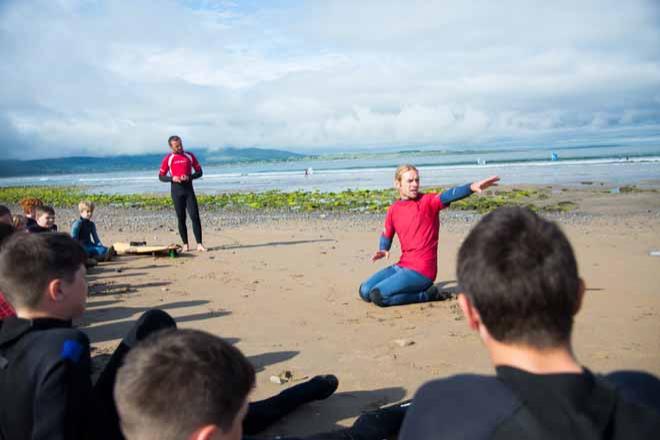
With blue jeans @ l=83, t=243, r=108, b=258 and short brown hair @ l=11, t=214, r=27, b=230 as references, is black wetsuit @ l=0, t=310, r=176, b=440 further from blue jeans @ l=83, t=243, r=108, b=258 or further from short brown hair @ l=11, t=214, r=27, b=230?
blue jeans @ l=83, t=243, r=108, b=258

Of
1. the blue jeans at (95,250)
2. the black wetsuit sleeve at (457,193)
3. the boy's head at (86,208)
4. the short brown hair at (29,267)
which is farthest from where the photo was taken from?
the blue jeans at (95,250)

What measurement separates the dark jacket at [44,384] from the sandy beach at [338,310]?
144cm

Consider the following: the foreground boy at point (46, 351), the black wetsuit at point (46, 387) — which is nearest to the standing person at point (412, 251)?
the foreground boy at point (46, 351)

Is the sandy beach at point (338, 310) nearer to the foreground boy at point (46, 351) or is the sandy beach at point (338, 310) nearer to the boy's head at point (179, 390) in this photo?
the foreground boy at point (46, 351)

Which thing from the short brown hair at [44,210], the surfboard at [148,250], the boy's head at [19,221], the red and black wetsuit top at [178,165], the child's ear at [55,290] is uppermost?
the red and black wetsuit top at [178,165]

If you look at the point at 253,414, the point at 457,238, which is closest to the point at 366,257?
the point at 457,238

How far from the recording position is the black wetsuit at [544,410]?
4.60ft

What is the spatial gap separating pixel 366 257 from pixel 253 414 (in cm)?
612

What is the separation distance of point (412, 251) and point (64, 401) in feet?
15.5

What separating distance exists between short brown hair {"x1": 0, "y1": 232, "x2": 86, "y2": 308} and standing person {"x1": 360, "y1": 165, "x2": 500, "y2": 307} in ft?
13.3

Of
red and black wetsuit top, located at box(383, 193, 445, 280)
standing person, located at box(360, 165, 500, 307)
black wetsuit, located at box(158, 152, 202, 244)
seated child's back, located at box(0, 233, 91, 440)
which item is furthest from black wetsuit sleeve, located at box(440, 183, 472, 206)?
black wetsuit, located at box(158, 152, 202, 244)

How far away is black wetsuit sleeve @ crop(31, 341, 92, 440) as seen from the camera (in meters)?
2.25

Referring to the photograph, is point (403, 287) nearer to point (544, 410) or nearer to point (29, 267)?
point (29, 267)

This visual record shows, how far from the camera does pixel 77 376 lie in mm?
2340
